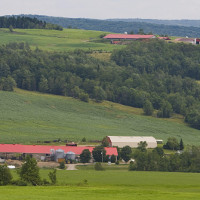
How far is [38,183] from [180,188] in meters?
12.4

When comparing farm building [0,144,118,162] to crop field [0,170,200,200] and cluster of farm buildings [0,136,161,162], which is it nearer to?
cluster of farm buildings [0,136,161,162]

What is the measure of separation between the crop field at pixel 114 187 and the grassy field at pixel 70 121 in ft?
103

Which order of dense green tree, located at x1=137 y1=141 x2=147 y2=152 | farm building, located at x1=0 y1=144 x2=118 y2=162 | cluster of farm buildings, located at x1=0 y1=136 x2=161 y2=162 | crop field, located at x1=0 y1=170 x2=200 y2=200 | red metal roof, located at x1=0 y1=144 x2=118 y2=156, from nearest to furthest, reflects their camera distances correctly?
crop field, located at x1=0 y1=170 x2=200 y2=200, cluster of farm buildings, located at x1=0 y1=136 x2=161 y2=162, farm building, located at x1=0 y1=144 x2=118 y2=162, red metal roof, located at x1=0 y1=144 x2=118 y2=156, dense green tree, located at x1=137 y1=141 x2=147 y2=152

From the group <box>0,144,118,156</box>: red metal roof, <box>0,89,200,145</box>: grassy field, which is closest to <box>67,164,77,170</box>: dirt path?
<box>0,144,118,156</box>: red metal roof

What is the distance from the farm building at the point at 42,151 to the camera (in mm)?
85869

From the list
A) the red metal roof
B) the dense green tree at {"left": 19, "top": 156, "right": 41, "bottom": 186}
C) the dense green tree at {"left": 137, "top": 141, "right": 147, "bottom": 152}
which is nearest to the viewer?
the dense green tree at {"left": 19, "top": 156, "right": 41, "bottom": 186}

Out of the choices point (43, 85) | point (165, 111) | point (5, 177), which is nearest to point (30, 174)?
point (5, 177)

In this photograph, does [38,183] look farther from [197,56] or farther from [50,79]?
[197,56]

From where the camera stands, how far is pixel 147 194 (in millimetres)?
45438

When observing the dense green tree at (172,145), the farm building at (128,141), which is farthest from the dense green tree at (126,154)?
the dense green tree at (172,145)

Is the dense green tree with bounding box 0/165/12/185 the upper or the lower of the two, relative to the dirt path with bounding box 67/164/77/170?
upper

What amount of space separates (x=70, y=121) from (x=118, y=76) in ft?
153

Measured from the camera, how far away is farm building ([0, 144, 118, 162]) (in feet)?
282

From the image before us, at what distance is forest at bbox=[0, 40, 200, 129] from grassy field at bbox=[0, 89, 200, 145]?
4093mm
